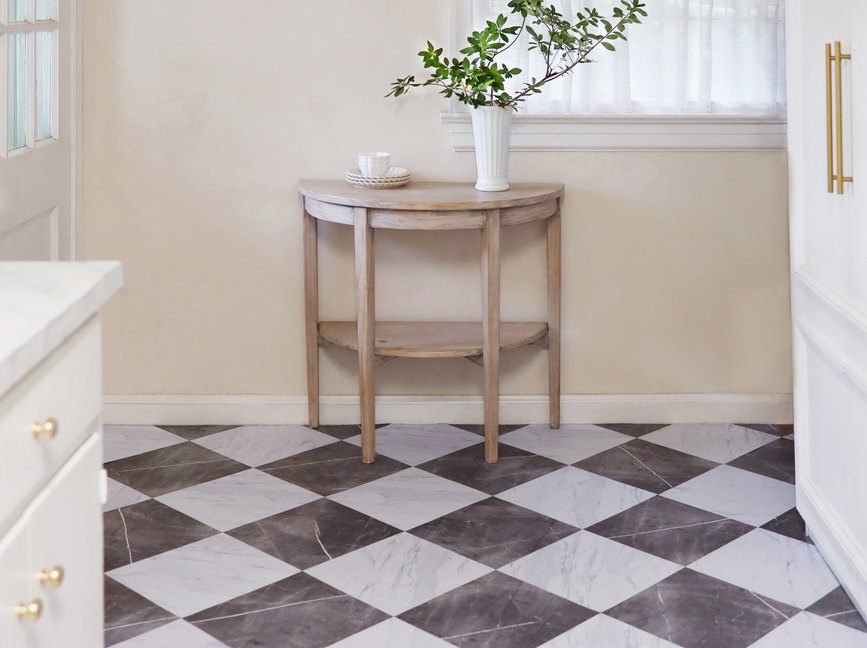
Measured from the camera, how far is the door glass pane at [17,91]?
2595mm

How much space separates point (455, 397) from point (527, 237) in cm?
54

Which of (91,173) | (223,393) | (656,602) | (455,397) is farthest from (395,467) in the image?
(91,173)

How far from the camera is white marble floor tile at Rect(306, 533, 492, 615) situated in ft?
7.23

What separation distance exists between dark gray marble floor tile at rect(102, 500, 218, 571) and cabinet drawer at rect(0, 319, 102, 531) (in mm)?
1147

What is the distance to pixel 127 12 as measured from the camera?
3.09m

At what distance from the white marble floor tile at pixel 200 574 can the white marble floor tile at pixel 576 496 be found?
2.21ft

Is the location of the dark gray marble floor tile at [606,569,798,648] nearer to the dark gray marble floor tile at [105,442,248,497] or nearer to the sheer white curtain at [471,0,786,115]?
the dark gray marble floor tile at [105,442,248,497]

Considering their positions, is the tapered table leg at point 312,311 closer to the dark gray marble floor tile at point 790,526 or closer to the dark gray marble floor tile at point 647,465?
the dark gray marble floor tile at point 647,465

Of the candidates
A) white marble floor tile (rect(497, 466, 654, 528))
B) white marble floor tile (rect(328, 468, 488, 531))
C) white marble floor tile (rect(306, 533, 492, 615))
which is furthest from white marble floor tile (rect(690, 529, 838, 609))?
white marble floor tile (rect(328, 468, 488, 531))

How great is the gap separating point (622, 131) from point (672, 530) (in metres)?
1.23

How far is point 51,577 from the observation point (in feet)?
3.81

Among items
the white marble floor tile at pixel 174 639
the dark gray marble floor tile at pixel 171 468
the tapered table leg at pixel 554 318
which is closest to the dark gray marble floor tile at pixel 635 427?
the tapered table leg at pixel 554 318

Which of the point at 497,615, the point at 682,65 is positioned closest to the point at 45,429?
the point at 497,615

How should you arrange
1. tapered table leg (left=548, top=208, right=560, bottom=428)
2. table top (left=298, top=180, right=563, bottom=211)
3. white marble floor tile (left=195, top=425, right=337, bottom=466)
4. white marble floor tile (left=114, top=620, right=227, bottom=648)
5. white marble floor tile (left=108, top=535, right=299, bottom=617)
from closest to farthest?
white marble floor tile (left=114, top=620, right=227, bottom=648) < white marble floor tile (left=108, top=535, right=299, bottom=617) < table top (left=298, top=180, right=563, bottom=211) < white marble floor tile (left=195, top=425, right=337, bottom=466) < tapered table leg (left=548, top=208, right=560, bottom=428)
